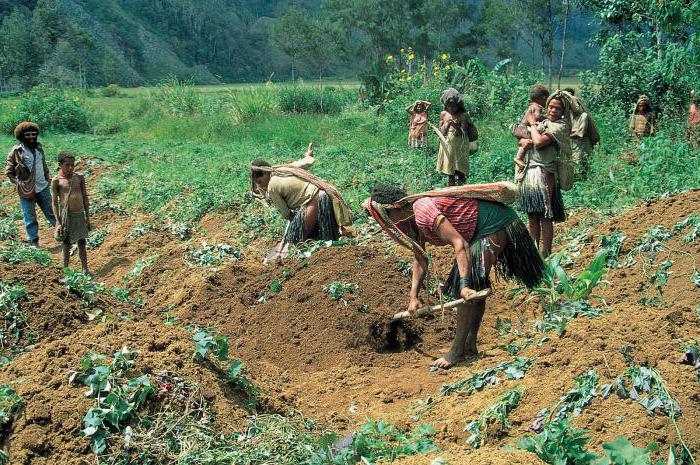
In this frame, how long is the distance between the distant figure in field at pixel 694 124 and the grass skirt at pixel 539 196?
498 cm

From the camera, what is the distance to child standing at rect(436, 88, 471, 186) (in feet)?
30.0

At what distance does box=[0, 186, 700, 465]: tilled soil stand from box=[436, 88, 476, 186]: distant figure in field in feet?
5.76

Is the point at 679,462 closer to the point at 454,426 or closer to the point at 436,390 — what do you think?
the point at 454,426

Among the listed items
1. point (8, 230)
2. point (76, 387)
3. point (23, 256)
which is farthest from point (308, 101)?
point (76, 387)

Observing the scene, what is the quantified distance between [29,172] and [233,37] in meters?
54.2

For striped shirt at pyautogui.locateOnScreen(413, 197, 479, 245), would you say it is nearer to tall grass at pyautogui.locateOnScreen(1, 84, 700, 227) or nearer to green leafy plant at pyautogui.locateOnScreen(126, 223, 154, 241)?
tall grass at pyautogui.locateOnScreen(1, 84, 700, 227)

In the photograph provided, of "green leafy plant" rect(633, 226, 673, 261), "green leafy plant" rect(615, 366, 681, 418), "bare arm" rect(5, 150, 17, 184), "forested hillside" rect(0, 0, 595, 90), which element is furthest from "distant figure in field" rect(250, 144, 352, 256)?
"forested hillside" rect(0, 0, 595, 90)

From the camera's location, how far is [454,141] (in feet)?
30.3

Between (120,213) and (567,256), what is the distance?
23.0ft

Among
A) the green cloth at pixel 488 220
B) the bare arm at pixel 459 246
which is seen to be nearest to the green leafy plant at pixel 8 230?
the bare arm at pixel 459 246

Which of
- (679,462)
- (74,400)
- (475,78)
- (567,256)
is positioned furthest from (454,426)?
(475,78)

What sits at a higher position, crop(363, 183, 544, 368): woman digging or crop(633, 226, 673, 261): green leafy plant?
crop(363, 183, 544, 368): woman digging

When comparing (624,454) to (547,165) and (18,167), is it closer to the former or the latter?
(547,165)

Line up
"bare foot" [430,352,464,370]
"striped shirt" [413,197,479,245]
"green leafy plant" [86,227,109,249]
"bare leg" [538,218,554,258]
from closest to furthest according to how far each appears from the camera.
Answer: "striped shirt" [413,197,479,245] < "bare foot" [430,352,464,370] < "bare leg" [538,218,554,258] < "green leafy plant" [86,227,109,249]
